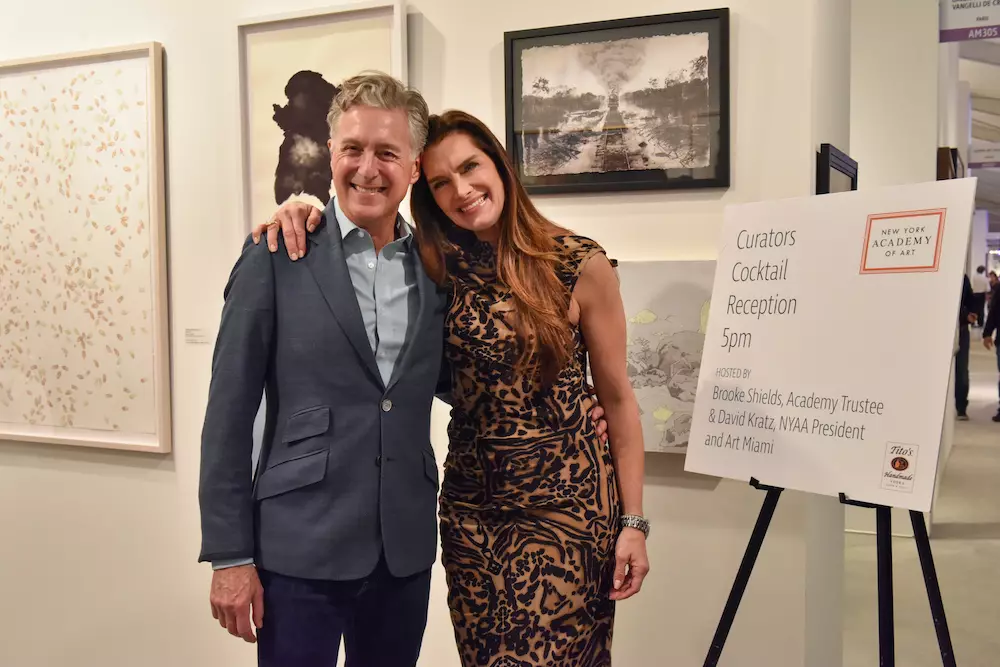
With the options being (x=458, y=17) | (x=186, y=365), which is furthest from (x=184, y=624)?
(x=458, y=17)

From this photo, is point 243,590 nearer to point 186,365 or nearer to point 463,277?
point 463,277

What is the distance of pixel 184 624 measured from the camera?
2830 mm

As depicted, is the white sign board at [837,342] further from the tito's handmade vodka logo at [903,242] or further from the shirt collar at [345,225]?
the shirt collar at [345,225]

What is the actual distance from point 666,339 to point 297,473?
1.23m

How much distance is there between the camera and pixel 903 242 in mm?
1574

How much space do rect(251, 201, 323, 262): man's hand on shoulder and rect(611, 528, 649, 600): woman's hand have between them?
2.91 ft

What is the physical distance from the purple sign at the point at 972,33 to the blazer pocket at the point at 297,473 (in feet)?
11.2

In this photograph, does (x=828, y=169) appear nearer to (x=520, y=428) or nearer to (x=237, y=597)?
(x=520, y=428)

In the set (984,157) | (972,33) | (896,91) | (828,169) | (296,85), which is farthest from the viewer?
(984,157)

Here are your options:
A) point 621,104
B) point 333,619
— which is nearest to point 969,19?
point 621,104

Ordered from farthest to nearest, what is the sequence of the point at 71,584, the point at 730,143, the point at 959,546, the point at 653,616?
the point at 959,546 → the point at 71,584 → the point at 653,616 → the point at 730,143

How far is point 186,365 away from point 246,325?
154 centimetres

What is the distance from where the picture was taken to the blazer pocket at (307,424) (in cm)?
141

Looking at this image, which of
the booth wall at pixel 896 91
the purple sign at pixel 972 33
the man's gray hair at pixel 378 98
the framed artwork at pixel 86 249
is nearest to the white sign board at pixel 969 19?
the purple sign at pixel 972 33
